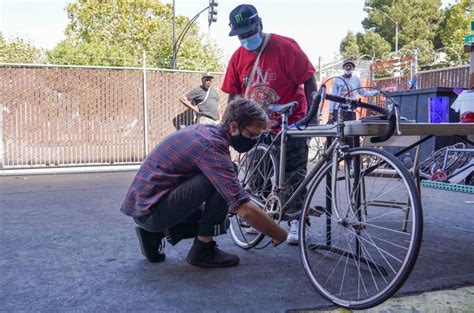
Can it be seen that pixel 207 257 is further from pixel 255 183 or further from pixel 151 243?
pixel 255 183

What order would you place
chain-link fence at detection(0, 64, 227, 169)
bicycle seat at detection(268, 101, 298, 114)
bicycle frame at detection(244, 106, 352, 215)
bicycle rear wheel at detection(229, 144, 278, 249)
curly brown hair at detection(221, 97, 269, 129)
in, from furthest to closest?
chain-link fence at detection(0, 64, 227, 169)
bicycle rear wheel at detection(229, 144, 278, 249)
bicycle seat at detection(268, 101, 298, 114)
curly brown hair at detection(221, 97, 269, 129)
bicycle frame at detection(244, 106, 352, 215)

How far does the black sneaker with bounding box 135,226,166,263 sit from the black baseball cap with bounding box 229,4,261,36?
5.51 ft

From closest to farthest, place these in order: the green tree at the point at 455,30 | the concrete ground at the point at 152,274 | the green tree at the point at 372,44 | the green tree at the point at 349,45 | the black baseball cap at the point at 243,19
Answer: the concrete ground at the point at 152,274 → the black baseball cap at the point at 243,19 → the green tree at the point at 455,30 → the green tree at the point at 372,44 → the green tree at the point at 349,45

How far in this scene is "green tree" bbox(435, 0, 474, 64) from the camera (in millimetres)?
28031

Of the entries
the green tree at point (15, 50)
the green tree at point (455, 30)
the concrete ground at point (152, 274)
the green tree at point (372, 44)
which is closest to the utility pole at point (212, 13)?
the green tree at point (15, 50)

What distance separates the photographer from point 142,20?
133 ft

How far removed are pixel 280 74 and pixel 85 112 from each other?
6771mm

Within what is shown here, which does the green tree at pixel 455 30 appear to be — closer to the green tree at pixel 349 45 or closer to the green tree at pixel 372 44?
the green tree at pixel 372 44

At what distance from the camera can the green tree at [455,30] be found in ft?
92.0

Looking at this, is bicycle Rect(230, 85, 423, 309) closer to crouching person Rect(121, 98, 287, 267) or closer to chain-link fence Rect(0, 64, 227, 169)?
crouching person Rect(121, 98, 287, 267)

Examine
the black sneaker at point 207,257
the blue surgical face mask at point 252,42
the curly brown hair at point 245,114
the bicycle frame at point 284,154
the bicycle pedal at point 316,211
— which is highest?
the blue surgical face mask at point 252,42

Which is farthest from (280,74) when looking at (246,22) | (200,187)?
A: (200,187)

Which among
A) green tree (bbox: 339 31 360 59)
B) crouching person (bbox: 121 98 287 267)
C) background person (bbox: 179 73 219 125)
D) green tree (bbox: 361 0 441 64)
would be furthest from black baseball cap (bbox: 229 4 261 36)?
green tree (bbox: 361 0 441 64)

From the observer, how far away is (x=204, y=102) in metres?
10.1
